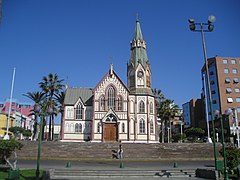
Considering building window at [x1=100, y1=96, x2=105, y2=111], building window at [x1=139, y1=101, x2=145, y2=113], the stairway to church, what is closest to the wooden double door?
building window at [x1=100, y1=96, x2=105, y2=111]

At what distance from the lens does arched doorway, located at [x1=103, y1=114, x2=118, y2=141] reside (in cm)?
4834

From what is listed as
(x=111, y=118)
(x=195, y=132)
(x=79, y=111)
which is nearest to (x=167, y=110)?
(x=195, y=132)

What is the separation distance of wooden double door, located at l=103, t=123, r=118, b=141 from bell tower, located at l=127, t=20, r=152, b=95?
7.96m

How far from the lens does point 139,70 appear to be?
53.6 m

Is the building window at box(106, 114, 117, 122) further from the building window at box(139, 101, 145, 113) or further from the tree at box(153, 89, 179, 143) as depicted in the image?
the tree at box(153, 89, 179, 143)

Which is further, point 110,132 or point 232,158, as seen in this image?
point 110,132

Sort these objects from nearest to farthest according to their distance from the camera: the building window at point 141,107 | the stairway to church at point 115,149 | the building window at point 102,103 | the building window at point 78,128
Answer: the stairway to church at point 115,149
the building window at point 102,103
the building window at point 78,128
the building window at point 141,107

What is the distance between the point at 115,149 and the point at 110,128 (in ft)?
38.8

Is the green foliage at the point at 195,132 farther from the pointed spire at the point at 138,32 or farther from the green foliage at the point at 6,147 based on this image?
the green foliage at the point at 6,147

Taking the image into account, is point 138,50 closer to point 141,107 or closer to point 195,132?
point 141,107

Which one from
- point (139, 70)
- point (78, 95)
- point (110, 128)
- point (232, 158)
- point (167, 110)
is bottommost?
point (232, 158)

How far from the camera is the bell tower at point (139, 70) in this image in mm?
52531

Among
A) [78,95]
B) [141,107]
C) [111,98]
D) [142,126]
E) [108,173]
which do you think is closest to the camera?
[108,173]

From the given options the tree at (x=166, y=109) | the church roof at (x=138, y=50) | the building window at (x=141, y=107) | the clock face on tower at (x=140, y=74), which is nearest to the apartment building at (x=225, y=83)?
the tree at (x=166, y=109)
